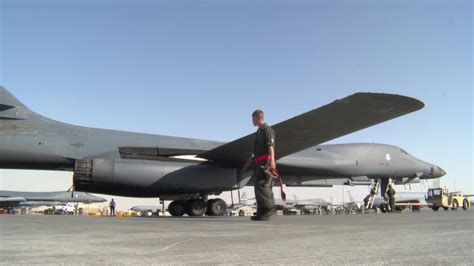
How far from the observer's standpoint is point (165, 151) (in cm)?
1221

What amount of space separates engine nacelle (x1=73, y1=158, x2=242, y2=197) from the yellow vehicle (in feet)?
39.2

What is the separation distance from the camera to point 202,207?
12.0 metres

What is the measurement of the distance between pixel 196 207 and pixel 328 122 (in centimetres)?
470

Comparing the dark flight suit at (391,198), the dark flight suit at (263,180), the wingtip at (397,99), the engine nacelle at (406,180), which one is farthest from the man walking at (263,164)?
the engine nacelle at (406,180)

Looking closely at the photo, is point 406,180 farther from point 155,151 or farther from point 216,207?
point 155,151

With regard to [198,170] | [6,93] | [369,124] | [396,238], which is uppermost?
[6,93]

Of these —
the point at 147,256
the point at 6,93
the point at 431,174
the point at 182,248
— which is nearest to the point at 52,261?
the point at 147,256

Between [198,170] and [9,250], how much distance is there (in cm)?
879

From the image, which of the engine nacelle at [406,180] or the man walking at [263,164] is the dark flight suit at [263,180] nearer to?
the man walking at [263,164]

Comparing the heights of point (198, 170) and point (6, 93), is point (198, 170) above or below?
below

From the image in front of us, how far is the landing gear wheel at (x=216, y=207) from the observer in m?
12.3

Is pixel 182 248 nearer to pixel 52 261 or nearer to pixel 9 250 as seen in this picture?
pixel 52 261

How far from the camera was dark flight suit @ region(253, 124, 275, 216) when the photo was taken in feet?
18.9

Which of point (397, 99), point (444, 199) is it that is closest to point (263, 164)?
point (397, 99)
